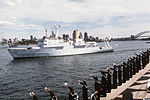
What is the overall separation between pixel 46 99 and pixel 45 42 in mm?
45622

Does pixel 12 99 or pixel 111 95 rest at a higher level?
pixel 111 95

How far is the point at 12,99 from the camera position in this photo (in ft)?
54.5

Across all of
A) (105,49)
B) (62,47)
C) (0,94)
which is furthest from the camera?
(105,49)

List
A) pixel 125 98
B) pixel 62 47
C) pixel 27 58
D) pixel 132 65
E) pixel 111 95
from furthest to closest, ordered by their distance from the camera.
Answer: pixel 62 47 → pixel 27 58 → pixel 132 65 → pixel 111 95 → pixel 125 98

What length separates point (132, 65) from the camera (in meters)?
15.1

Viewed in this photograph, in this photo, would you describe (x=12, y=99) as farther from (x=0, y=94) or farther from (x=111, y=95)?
(x=111, y=95)

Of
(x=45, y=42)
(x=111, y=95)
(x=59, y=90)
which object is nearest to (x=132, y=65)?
(x=111, y=95)

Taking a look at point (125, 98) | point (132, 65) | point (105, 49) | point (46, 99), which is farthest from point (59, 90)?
point (105, 49)

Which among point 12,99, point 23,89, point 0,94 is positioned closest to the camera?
point 12,99

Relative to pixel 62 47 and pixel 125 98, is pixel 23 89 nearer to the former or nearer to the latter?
pixel 125 98

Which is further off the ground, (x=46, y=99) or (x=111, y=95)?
(x=111, y=95)

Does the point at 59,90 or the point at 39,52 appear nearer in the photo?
the point at 59,90

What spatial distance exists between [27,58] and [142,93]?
2127 inches

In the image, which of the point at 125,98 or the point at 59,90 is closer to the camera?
the point at 125,98
